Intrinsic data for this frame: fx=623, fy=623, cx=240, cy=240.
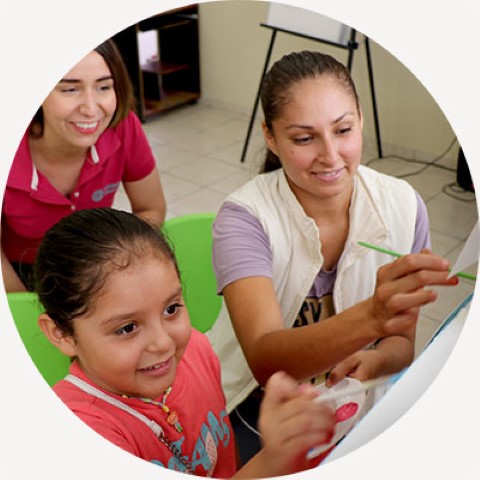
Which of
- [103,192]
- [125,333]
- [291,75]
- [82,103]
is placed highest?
[291,75]

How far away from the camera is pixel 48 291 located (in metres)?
0.84

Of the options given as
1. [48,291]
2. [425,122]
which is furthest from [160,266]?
[425,122]

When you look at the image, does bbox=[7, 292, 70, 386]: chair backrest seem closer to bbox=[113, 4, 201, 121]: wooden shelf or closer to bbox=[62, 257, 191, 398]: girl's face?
bbox=[62, 257, 191, 398]: girl's face

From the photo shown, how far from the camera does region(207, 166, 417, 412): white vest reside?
1.09 meters

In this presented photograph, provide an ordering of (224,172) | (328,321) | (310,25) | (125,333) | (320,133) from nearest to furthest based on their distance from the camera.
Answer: (125,333)
(328,321)
(320,133)
(310,25)
(224,172)

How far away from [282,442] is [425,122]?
8.95 feet

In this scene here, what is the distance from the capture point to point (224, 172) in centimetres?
311

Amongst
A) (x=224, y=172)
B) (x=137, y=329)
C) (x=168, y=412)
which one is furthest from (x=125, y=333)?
(x=224, y=172)

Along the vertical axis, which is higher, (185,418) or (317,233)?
(317,233)

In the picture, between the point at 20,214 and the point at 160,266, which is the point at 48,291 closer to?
the point at 160,266

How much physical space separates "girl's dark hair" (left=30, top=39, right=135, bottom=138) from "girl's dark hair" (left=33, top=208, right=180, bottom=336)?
53 centimetres

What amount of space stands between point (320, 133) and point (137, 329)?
442 mm

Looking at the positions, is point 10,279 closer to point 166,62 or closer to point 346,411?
point 346,411

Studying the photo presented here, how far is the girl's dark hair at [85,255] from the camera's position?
2.58 ft
